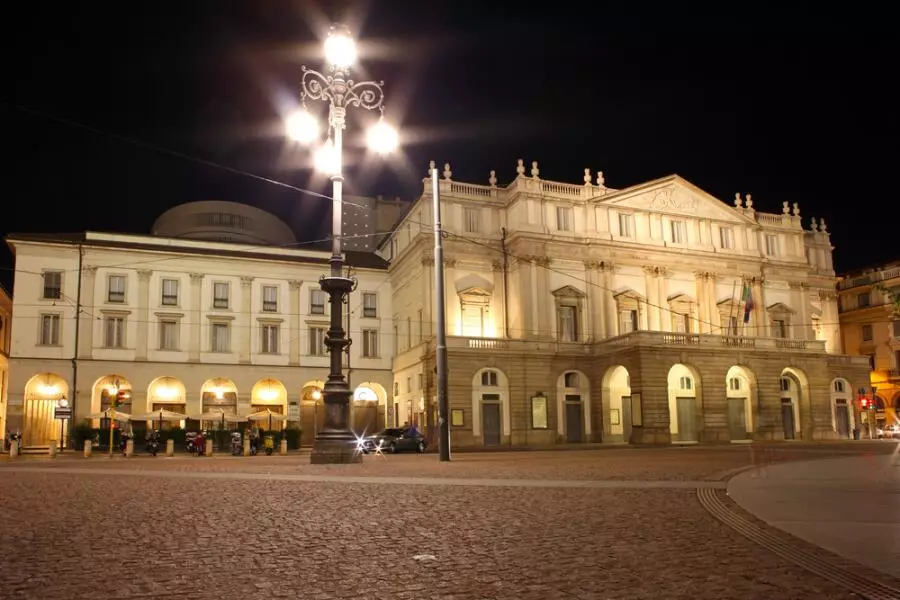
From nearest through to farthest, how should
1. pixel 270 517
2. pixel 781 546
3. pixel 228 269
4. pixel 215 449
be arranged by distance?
pixel 781 546, pixel 270 517, pixel 215 449, pixel 228 269

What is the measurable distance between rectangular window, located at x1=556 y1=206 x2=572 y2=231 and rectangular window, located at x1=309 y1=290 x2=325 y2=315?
695 inches

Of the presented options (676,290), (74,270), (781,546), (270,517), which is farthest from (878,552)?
(74,270)

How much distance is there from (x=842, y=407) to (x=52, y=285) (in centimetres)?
5572

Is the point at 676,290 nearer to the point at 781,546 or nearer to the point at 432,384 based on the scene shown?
the point at 432,384

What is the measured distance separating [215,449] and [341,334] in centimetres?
2234

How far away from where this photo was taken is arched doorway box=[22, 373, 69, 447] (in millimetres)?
48031

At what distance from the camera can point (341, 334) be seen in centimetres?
2398

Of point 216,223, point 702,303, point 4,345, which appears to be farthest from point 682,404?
point 4,345

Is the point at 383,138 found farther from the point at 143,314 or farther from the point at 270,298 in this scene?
the point at 143,314

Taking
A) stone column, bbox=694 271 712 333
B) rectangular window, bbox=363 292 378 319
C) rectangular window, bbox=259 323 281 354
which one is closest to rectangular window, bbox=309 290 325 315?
rectangular window, bbox=259 323 281 354

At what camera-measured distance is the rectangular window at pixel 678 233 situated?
53.4 metres

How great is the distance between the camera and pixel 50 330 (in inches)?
1927

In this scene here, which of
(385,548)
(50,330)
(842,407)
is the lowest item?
(385,548)

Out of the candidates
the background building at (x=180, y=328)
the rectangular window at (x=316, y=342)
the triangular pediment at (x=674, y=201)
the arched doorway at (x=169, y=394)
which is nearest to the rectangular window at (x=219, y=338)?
the background building at (x=180, y=328)
